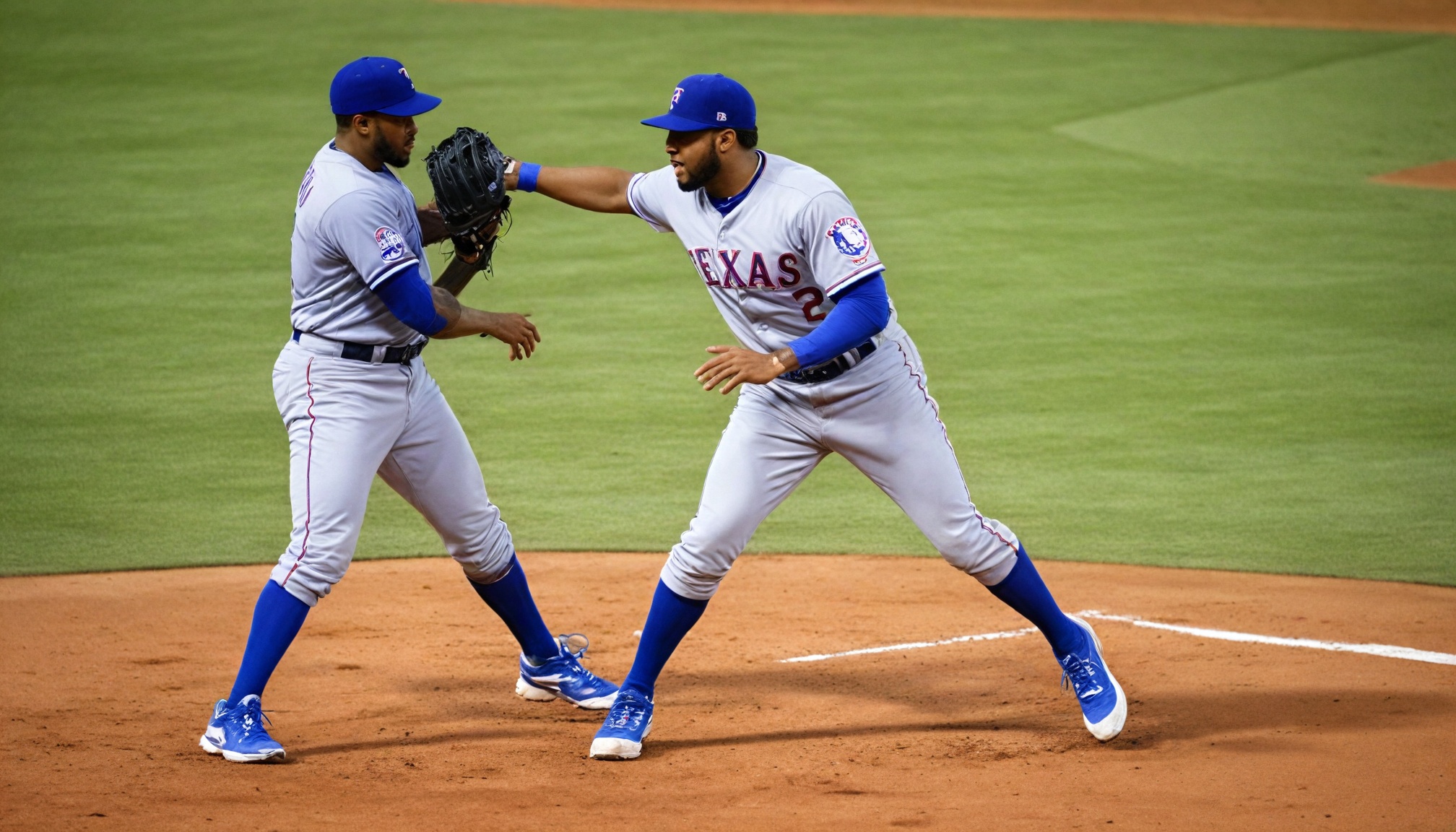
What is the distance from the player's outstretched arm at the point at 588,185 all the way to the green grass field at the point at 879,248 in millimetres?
2578

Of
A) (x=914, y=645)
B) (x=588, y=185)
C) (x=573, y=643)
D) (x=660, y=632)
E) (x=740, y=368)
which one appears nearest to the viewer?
(x=740, y=368)

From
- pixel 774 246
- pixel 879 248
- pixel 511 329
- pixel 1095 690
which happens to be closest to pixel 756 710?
pixel 1095 690

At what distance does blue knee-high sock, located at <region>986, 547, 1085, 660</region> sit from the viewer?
183 inches

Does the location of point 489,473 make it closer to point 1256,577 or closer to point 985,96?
point 1256,577

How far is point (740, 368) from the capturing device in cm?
414

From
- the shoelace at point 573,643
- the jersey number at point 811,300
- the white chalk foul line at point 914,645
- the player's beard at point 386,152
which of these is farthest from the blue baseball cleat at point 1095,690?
the player's beard at point 386,152

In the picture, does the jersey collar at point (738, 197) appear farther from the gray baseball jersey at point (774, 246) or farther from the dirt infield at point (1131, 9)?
the dirt infield at point (1131, 9)

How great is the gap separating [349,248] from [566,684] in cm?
165

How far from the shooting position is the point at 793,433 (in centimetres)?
457

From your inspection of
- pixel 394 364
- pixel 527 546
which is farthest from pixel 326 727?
pixel 527 546

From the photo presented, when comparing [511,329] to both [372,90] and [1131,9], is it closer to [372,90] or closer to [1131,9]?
[372,90]

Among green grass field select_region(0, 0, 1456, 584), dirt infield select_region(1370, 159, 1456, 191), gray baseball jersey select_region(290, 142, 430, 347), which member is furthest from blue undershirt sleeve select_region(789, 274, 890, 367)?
dirt infield select_region(1370, 159, 1456, 191)

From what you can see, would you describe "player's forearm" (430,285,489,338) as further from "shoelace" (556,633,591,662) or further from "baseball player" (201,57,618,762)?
"shoelace" (556,633,591,662)

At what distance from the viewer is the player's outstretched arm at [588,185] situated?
4.86 metres
